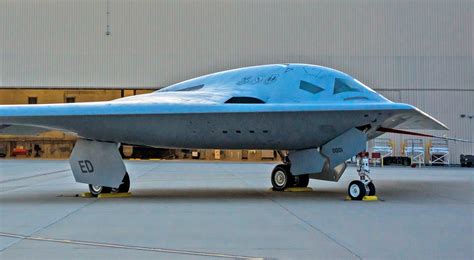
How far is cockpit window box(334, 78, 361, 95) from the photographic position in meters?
10.9

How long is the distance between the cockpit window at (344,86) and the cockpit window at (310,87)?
0.36 metres

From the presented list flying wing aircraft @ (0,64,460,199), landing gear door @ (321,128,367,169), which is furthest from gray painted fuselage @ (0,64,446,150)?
landing gear door @ (321,128,367,169)

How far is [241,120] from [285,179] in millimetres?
2777

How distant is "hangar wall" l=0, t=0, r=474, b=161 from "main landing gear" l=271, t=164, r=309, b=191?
2196 centimetres

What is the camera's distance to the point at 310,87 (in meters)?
11.0

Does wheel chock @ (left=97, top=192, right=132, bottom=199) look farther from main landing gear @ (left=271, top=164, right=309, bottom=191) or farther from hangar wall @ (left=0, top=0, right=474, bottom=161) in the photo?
hangar wall @ (left=0, top=0, right=474, bottom=161)

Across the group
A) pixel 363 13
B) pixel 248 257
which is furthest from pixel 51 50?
pixel 248 257

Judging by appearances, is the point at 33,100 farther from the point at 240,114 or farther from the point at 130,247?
the point at 130,247

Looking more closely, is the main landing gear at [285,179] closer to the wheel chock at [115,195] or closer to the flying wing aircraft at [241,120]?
the flying wing aircraft at [241,120]

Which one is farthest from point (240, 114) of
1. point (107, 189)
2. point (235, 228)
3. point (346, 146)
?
point (235, 228)

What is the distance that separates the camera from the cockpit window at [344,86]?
10898mm

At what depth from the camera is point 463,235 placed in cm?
599

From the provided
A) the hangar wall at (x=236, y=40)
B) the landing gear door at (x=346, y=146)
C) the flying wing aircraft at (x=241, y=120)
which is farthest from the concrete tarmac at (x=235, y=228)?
the hangar wall at (x=236, y=40)

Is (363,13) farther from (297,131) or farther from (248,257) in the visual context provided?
(248,257)
